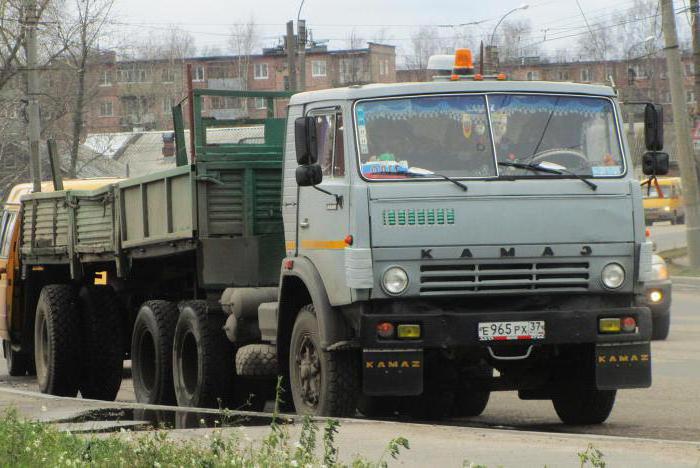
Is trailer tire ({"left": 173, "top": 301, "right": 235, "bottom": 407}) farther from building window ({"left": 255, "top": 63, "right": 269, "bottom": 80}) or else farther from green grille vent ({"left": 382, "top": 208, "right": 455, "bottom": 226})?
building window ({"left": 255, "top": 63, "right": 269, "bottom": 80})

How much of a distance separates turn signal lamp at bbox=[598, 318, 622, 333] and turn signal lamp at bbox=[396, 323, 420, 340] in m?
1.24

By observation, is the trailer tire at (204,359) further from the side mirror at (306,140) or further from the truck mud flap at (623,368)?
the truck mud flap at (623,368)

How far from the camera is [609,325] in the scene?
9.61 meters

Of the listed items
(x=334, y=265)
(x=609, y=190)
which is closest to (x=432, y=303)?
(x=334, y=265)

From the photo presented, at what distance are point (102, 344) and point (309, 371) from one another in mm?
5094

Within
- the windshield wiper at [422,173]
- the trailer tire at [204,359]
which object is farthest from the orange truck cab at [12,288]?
the windshield wiper at [422,173]

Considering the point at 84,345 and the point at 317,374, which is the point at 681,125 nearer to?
the point at 84,345

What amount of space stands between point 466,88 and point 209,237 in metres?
2.76

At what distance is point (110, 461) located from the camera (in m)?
7.14

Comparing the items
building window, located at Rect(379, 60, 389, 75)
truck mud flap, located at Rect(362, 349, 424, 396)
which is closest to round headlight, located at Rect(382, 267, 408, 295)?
truck mud flap, located at Rect(362, 349, 424, 396)

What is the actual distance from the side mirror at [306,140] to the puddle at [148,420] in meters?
1.71

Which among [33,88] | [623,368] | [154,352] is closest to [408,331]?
[623,368]

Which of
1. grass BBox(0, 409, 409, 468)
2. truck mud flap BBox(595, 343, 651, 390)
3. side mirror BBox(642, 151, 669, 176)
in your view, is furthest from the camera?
side mirror BBox(642, 151, 669, 176)

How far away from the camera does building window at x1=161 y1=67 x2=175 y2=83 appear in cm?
9838
